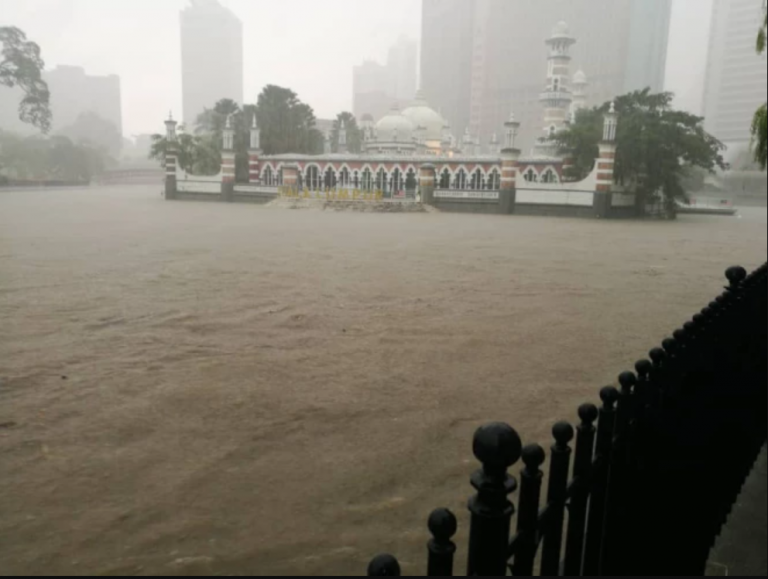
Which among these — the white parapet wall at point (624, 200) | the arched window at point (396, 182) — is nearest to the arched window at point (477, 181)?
the arched window at point (396, 182)

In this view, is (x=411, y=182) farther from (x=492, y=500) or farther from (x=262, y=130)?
(x=492, y=500)

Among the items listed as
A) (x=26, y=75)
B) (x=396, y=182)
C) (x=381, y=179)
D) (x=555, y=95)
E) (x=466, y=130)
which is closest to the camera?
(x=26, y=75)

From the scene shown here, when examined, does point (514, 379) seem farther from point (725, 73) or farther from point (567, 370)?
point (725, 73)

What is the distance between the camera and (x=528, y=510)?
1275 mm

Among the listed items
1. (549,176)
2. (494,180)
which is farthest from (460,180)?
(549,176)

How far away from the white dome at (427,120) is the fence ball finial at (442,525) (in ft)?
163

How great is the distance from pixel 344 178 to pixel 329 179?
105cm

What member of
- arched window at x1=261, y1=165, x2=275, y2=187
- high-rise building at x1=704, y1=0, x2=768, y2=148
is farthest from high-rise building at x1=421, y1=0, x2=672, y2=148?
arched window at x1=261, y1=165, x2=275, y2=187

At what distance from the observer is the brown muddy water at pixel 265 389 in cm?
240

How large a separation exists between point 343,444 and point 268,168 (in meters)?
36.0

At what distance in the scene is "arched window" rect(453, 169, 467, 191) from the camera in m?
33.5

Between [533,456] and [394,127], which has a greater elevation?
[394,127]

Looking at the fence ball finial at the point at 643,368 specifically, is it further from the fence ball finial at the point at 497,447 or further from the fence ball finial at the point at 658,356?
the fence ball finial at the point at 497,447

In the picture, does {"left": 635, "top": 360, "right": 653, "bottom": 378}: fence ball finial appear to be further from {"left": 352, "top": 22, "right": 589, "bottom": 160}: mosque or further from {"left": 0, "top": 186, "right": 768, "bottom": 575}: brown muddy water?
{"left": 352, "top": 22, "right": 589, "bottom": 160}: mosque
